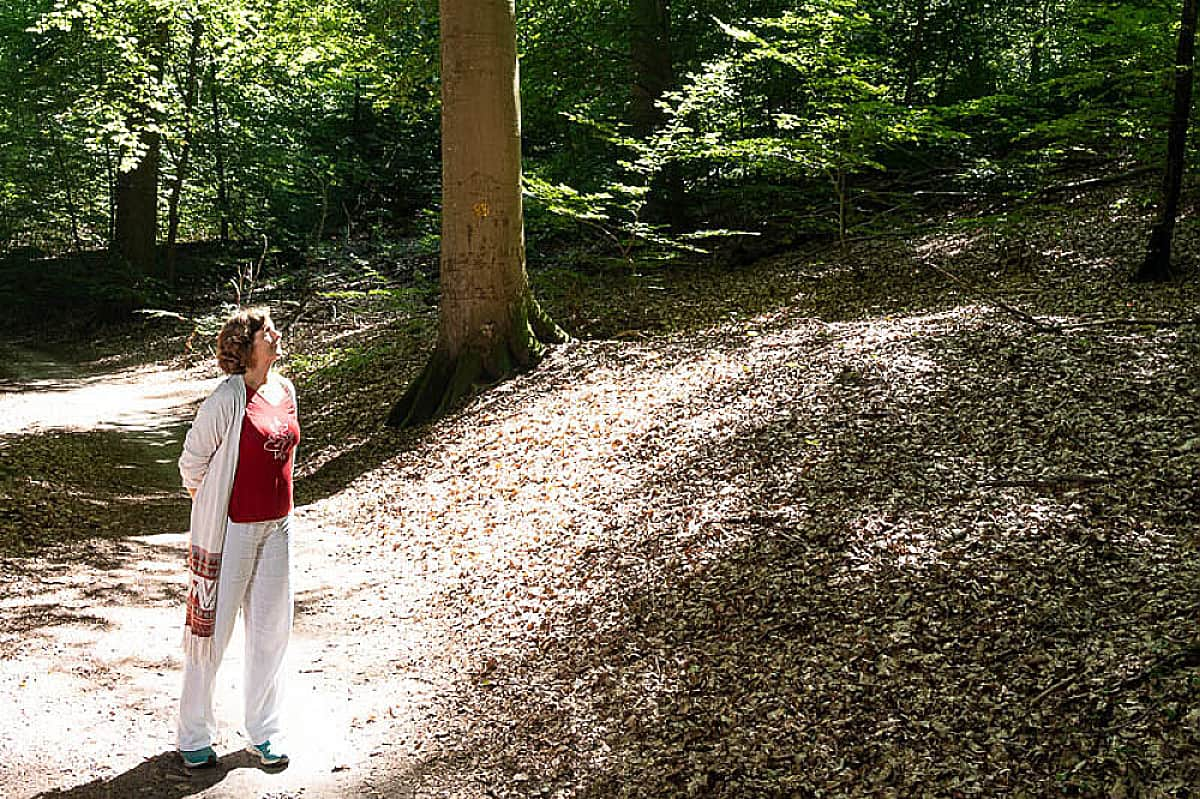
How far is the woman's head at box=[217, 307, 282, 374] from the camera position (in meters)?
4.39

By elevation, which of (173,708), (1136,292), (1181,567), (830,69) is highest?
(830,69)

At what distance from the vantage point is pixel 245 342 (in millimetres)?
4414

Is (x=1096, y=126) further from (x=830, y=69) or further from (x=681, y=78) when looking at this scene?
(x=681, y=78)

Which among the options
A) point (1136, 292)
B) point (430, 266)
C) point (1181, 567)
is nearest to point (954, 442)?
point (1181, 567)

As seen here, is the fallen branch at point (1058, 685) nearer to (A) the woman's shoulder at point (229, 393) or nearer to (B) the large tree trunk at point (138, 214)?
(A) the woman's shoulder at point (229, 393)

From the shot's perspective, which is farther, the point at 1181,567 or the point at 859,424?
the point at 859,424

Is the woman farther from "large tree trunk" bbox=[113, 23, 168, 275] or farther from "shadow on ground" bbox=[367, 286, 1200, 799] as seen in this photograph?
"large tree trunk" bbox=[113, 23, 168, 275]

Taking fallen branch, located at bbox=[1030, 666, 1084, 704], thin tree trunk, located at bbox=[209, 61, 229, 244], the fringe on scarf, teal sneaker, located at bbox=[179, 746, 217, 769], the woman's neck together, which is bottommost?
teal sneaker, located at bbox=[179, 746, 217, 769]

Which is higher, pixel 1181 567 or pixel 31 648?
pixel 1181 567

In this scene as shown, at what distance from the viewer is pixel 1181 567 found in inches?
177

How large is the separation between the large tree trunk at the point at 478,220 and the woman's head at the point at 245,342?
5.79 m

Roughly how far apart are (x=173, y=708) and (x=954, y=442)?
499 cm

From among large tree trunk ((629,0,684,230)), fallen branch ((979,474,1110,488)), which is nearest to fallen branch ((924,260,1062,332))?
fallen branch ((979,474,1110,488))

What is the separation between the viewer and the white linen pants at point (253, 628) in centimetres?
439
